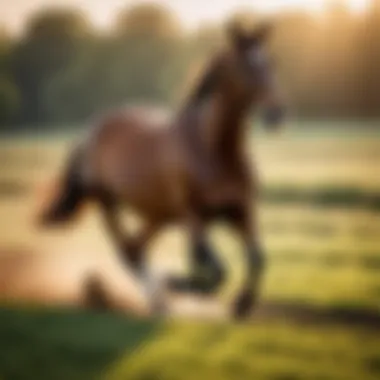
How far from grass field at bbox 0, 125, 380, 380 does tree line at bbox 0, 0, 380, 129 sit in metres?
0.07

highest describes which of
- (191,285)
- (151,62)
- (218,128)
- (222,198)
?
(151,62)

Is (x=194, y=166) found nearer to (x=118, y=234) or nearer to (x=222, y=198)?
(x=222, y=198)

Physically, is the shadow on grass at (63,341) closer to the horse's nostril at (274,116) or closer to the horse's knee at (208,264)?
the horse's knee at (208,264)

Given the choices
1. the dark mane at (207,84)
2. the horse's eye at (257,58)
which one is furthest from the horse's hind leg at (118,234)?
the horse's eye at (257,58)

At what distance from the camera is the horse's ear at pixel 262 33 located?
1.26 meters

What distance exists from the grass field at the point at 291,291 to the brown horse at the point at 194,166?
0.03 meters

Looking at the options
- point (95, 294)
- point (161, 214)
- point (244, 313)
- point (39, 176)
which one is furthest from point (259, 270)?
point (39, 176)

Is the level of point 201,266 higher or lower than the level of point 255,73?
lower

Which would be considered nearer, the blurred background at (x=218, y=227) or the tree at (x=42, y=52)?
the blurred background at (x=218, y=227)

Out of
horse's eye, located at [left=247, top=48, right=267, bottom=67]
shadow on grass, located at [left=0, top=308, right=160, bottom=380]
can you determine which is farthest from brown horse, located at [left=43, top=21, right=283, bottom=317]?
shadow on grass, located at [left=0, top=308, right=160, bottom=380]

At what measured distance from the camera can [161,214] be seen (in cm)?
132

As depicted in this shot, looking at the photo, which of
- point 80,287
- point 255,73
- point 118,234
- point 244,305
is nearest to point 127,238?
point 118,234

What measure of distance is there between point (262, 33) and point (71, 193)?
0.44 metres

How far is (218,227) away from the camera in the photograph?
130cm
